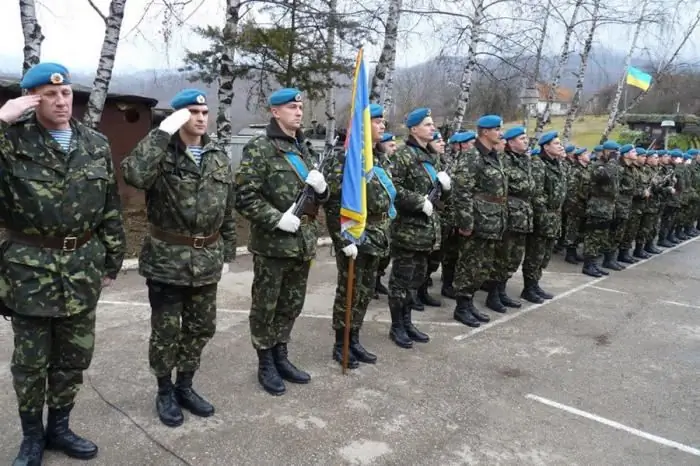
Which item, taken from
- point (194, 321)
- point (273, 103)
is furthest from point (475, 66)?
point (194, 321)

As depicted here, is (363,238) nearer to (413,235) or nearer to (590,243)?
(413,235)

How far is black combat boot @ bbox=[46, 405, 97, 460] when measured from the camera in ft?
9.40

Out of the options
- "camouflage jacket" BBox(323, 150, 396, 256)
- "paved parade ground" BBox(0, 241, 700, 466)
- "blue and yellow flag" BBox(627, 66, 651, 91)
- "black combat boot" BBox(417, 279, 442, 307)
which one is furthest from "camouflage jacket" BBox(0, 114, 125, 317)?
"blue and yellow flag" BBox(627, 66, 651, 91)

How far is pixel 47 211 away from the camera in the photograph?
2541 mm

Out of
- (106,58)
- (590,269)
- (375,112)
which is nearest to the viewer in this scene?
(375,112)

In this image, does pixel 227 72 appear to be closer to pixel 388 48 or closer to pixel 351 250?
pixel 388 48

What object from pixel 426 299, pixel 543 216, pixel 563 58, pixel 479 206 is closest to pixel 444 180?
pixel 479 206

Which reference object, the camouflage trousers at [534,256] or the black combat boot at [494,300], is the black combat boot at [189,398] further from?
the camouflage trousers at [534,256]

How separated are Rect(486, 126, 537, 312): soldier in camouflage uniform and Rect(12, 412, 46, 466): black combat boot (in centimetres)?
454

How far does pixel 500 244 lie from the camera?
19.7 ft

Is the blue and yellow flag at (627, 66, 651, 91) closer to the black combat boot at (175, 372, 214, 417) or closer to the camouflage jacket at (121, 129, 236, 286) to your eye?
the camouflage jacket at (121, 129, 236, 286)

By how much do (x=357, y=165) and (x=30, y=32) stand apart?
5102 mm

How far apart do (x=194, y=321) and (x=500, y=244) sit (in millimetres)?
3772

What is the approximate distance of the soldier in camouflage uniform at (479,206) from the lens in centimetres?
530
